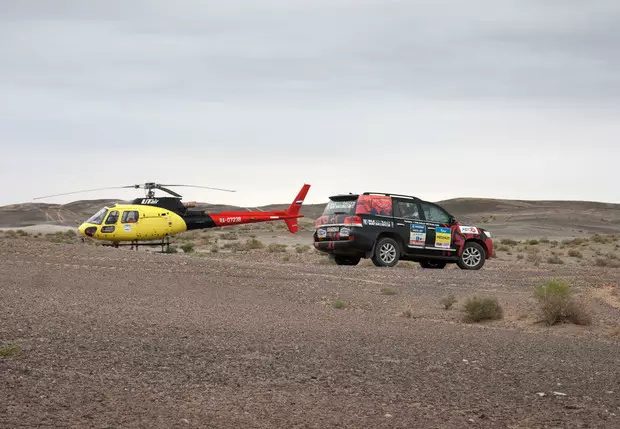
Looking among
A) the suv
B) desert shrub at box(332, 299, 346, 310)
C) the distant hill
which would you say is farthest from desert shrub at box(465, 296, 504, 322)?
the distant hill

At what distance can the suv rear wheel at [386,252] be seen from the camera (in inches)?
991

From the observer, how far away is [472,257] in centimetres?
2700

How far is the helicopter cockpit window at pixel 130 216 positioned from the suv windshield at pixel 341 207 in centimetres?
790

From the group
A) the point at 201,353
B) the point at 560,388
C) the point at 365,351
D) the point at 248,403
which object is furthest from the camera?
the point at 365,351

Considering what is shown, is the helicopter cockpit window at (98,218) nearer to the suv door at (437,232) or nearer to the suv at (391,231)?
the suv at (391,231)

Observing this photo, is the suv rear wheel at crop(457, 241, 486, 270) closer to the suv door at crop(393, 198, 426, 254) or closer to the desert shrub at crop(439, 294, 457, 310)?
the suv door at crop(393, 198, 426, 254)

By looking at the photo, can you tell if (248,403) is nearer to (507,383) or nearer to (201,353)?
(201,353)

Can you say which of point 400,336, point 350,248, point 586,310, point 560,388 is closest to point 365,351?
point 400,336

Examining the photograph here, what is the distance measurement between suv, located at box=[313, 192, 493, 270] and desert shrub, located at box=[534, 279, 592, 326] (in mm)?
9270

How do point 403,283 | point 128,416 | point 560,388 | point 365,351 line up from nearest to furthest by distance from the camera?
point 128,416
point 560,388
point 365,351
point 403,283

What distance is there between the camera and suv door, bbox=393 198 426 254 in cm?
2548

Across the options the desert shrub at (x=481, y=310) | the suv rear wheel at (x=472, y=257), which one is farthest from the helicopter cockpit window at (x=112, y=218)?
the desert shrub at (x=481, y=310)

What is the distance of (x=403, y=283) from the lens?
2108 centimetres

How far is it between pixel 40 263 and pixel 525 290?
421 inches
